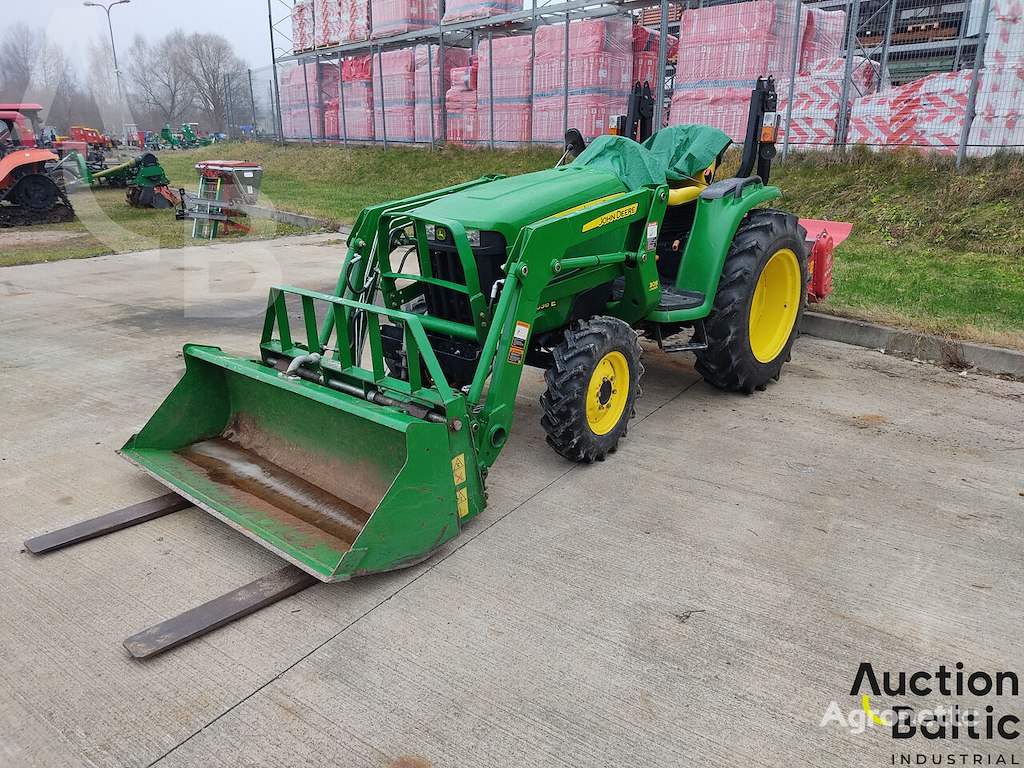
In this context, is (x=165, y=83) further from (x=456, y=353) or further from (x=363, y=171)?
(x=456, y=353)

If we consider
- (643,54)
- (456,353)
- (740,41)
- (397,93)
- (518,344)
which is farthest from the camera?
(397,93)

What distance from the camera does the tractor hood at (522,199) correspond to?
3.81 meters

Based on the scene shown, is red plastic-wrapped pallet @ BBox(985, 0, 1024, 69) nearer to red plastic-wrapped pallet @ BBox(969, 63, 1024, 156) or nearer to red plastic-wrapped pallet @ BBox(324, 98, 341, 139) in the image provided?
red plastic-wrapped pallet @ BBox(969, 63, 1024, 156)

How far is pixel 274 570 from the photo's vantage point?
3131 millimetres

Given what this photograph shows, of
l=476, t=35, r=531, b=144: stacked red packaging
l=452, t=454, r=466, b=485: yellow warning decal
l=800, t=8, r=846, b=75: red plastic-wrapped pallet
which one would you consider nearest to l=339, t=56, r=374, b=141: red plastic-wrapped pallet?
l=476, t=35, r=531, b=144: stacked red packaging

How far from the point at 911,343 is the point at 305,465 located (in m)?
4.60

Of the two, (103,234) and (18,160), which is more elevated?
(18,160)

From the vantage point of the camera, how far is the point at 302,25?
79.2 feet

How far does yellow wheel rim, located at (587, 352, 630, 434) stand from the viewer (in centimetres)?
385

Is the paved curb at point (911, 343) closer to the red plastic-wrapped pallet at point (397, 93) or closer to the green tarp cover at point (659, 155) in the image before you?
the green tarp cover at point (659, 155)

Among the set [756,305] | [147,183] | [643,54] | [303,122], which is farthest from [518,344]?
[303,122]

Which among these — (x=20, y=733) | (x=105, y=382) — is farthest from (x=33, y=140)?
(x=20, y=733)

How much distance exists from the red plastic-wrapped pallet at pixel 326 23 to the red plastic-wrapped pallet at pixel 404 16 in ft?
7.30

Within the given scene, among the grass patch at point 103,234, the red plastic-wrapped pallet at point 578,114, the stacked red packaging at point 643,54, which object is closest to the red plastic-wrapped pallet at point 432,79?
the red plastic-wrapped pallet at point 578,114
